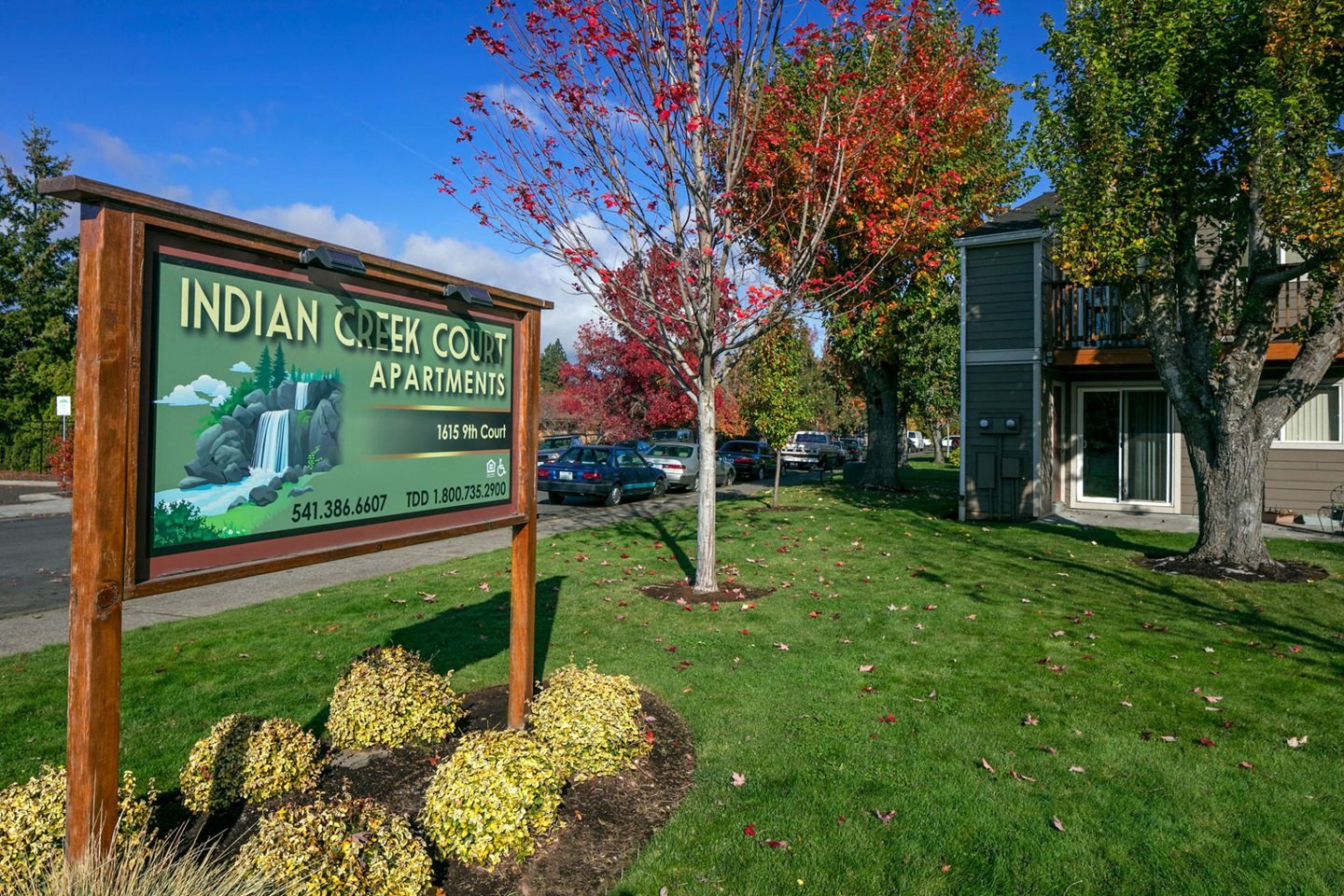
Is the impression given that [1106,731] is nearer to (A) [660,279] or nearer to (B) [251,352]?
(B) [251,352]

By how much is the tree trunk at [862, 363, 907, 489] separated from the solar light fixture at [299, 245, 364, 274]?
810 inches

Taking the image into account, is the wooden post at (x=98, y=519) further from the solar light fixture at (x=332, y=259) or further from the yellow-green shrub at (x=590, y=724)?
the yellow-green shrub at (x=590, y=724)

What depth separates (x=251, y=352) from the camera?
3150 mm

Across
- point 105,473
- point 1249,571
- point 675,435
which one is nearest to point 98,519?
point 105,473

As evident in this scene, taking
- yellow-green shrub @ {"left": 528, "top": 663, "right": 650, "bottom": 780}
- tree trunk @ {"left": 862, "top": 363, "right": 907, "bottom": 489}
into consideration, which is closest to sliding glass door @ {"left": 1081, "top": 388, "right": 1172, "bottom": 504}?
tree trunk @ {"left": 862, "top": 363, "right": 907, "bottom": 489}

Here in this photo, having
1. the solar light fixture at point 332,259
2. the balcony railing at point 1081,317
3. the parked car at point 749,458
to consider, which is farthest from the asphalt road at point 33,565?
the parked car at point 749,458

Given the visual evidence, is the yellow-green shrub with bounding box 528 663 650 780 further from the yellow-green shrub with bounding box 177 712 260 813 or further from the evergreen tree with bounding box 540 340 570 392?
the evergreen tree with bounding box 540 340 570 392

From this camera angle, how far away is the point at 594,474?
20.5 metres

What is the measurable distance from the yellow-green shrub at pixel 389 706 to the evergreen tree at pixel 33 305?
3193 centimetres

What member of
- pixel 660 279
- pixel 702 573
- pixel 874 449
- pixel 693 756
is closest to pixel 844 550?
pixel 702 573

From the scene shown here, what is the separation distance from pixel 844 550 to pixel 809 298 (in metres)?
4.19

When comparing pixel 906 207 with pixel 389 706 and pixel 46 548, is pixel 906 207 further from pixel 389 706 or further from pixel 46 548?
pixel 46 548

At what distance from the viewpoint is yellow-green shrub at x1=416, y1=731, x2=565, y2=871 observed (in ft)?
11.0

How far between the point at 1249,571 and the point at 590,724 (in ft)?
31.4
